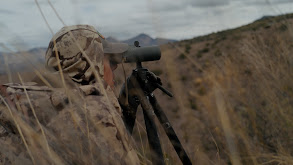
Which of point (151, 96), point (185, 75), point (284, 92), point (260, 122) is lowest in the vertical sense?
point (185, 75)

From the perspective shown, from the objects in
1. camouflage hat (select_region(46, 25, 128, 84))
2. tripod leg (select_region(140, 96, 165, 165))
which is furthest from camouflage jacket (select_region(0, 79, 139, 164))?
tripod leg (select_region(140, 96, 165, 165))

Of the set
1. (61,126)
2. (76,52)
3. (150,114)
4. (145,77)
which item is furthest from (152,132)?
(61,126)

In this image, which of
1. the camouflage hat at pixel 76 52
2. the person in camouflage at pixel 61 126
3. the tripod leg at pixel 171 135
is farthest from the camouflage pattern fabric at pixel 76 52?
the tripod leg at pixel 171 135

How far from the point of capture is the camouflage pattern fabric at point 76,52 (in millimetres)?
1537

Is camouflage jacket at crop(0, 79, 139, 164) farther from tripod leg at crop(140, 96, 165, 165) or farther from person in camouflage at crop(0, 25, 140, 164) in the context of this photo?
tripod leg at crop(140, 96, 165, 165)

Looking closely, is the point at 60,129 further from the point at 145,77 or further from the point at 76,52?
the point at 145,77

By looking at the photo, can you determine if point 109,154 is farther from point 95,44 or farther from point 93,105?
point 95,44

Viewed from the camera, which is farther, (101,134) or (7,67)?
(101,134)

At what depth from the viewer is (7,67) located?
3.35 ft

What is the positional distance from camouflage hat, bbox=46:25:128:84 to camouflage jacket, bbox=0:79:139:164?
30 cm

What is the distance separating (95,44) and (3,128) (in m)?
0.72

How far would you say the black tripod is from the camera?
1.94 meters

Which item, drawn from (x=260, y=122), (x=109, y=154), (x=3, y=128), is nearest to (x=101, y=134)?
(x=109, y=154)

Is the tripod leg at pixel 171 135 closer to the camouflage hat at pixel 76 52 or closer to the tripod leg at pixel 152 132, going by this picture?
the tripod leg at pixel 152 132
